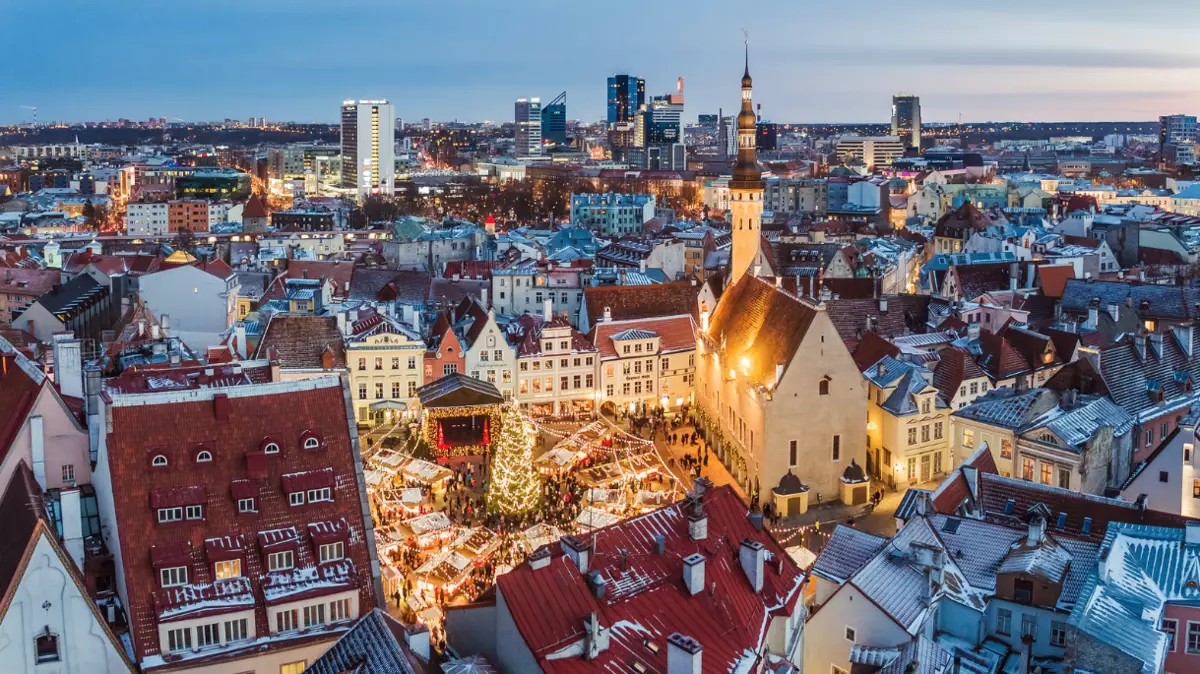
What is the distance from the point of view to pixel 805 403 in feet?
180

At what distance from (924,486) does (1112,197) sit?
535ft

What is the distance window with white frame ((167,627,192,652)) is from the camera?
91.1 ft

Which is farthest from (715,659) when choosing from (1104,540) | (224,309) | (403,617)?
(224,309)

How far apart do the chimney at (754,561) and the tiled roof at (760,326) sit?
76.0 feet

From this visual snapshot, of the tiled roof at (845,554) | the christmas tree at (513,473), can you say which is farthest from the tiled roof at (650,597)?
the christmas tree at (513,473)

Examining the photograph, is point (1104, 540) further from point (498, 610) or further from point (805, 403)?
point (805, 403)

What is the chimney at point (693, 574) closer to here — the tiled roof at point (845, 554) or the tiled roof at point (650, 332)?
the tiled roof at point (845, 554)

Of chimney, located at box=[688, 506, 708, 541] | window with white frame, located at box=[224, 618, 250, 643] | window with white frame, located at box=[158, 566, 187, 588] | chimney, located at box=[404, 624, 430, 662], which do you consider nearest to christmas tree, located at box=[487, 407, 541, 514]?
chimney, located at box=[688, 506, 708, 541]

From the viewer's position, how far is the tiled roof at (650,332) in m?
70.6

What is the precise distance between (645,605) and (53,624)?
47.0 feet

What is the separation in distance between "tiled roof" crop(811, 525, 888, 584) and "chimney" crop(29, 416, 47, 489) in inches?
881

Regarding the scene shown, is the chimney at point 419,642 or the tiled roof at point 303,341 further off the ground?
the tiled roof at point 303,341

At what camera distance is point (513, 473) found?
48.6m

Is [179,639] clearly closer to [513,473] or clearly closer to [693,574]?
[693,574]
